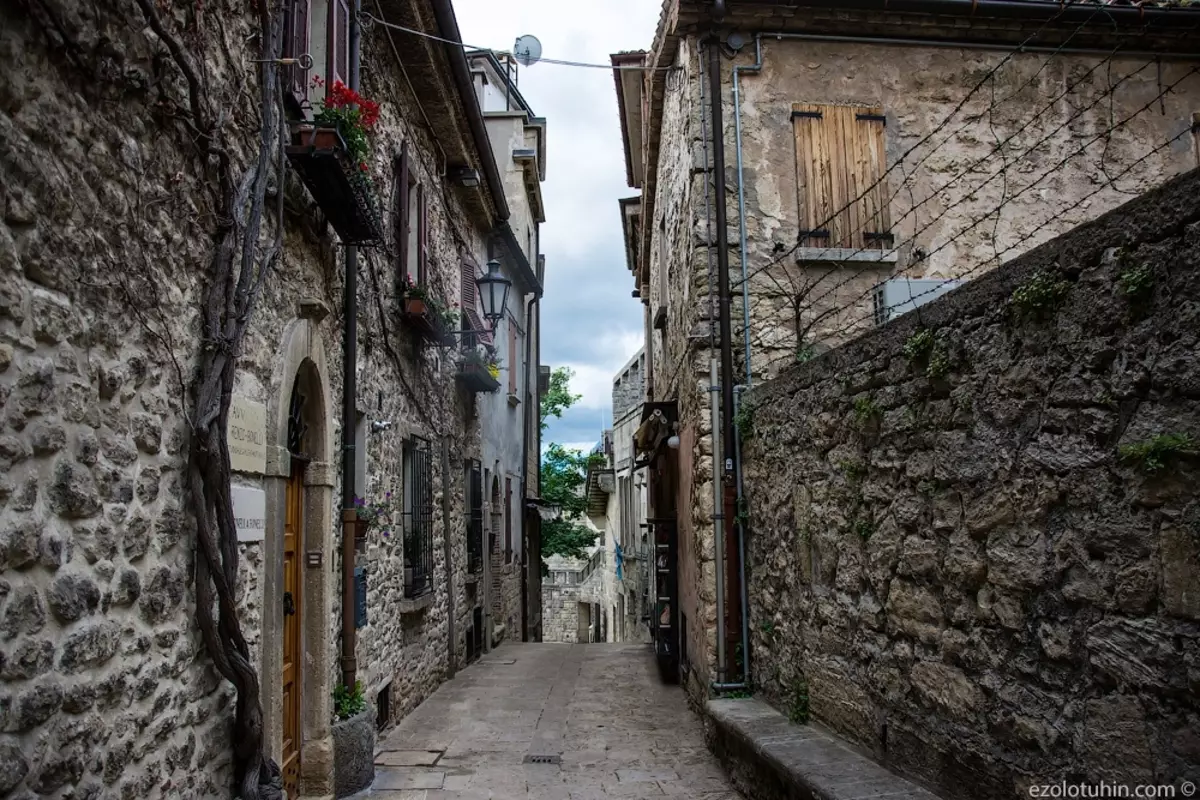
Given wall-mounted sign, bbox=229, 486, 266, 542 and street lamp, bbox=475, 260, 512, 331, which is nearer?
wall-mounted sign, bbox=229, 486, 266, 542

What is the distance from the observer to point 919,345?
3.83m

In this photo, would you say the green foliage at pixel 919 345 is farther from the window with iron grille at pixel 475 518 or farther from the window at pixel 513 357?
the window at pixel 513 357

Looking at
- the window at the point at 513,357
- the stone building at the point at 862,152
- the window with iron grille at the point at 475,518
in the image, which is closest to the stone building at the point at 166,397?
the stone building at the point at 862,152

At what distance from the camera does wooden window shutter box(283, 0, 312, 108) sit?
5.00 m

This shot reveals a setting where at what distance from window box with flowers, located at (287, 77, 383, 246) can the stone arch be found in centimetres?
69

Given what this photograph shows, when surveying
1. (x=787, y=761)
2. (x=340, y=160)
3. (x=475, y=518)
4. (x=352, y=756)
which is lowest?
(x=352, y=756)

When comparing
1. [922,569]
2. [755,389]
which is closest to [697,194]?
[755,389]

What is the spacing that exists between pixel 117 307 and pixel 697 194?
197 inches

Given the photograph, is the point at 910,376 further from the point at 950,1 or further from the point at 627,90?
the point at 627,90

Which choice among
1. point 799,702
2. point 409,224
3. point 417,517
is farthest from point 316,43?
point 799,702

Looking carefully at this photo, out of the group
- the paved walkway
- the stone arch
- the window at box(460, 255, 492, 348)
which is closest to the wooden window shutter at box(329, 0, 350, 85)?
the stone arch

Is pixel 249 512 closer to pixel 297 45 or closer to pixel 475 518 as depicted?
pixel 297 45

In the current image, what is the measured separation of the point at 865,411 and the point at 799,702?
2009 millimetres

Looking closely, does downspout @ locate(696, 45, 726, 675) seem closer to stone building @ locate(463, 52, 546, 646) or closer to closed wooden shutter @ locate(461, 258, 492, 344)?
closed wooden shutter @ locate(461, 258, 492, 344)
